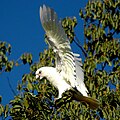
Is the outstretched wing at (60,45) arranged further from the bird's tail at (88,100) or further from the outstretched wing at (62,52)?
the bird's tail at (88,100)

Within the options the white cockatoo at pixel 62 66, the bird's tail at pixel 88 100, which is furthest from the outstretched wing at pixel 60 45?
the bird's tail at pixel 88 100

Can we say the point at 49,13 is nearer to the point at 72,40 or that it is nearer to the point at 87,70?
the point at 87,70

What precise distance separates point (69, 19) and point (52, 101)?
2.65m

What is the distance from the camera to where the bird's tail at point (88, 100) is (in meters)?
5.32

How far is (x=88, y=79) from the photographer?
5992 mm

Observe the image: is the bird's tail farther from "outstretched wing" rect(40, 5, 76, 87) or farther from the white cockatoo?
"outstretched wing" rect(40, 5, 76, 87)

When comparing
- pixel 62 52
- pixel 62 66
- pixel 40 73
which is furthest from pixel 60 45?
pixel 40 73

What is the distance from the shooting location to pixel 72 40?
7203mm

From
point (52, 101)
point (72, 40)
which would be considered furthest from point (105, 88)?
point (72, 40)

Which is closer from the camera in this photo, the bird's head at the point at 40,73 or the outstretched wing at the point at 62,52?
the outstretched wing at the point at 62,52

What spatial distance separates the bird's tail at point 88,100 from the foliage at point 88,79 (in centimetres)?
5

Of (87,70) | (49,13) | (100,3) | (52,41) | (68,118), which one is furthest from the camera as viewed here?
(100,3)

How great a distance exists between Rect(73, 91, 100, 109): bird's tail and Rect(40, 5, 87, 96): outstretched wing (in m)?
0.07

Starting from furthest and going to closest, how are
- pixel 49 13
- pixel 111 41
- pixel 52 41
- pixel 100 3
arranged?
pixel 100 3
pixel 111 41
pixel 52 41
pixel 49 13
